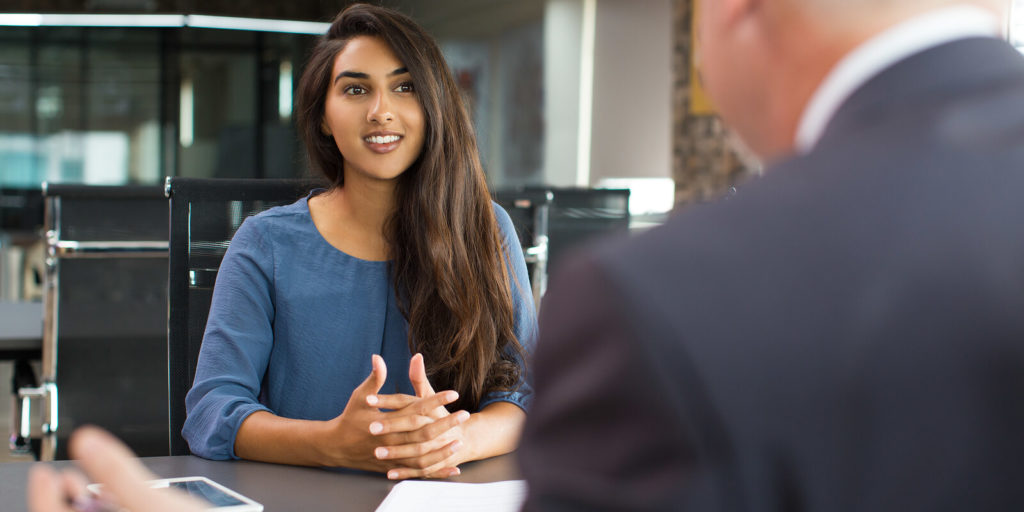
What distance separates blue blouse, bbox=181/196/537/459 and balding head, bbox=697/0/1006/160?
908 millimetres

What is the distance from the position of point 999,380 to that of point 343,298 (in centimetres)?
110

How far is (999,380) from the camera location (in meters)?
0.31

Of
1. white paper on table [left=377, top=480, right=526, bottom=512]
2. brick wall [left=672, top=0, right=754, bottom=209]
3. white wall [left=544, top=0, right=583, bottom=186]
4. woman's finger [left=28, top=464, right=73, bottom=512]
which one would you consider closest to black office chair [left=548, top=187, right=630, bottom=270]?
white paper on table [left=377, top=480, right=526, bottom=512]

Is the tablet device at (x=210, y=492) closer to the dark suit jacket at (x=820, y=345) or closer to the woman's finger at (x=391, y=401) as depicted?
the woman's finger at (x=391, y=401)

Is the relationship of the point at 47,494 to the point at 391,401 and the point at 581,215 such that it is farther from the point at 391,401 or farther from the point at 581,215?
the point at 581,215

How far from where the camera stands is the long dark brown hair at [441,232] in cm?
133

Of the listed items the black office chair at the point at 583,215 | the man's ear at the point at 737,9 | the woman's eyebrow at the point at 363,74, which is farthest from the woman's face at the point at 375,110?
the black office chair at the point at 583,215

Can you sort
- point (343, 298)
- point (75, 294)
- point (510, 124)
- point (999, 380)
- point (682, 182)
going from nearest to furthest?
point (999, 380)
point (343, 298)
point (75, 294)
point (682, 182)
point (510, 124)

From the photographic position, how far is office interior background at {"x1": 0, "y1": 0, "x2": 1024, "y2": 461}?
6.90 m

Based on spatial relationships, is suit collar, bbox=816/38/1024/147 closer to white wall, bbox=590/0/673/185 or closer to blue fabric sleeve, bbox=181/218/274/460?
blue fabric sleeve, bbox=181/218/274/460

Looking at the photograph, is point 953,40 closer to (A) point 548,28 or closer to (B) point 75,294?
(B) point 75,294

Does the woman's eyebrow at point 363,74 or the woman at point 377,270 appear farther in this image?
the woman's eyebrow at point 363,74

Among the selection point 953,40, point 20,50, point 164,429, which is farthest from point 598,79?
point 953,40

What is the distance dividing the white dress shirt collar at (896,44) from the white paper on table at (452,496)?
1.86 feet
